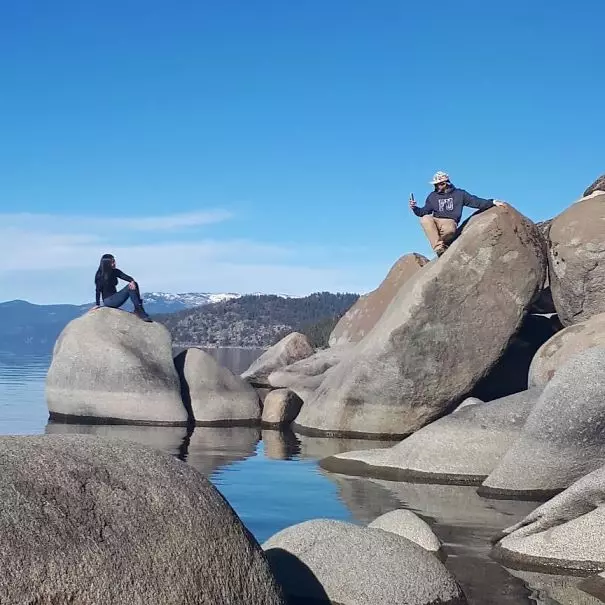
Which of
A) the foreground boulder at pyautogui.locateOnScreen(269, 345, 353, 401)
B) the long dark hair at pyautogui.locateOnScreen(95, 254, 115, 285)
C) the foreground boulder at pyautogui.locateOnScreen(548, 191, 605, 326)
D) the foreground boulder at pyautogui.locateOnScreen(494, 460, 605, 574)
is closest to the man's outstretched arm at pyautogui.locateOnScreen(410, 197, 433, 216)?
the foreground boulder at pyautogui.locateOnScreen(548, 191, 605, 326)

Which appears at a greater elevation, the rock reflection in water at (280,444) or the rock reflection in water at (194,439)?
the rock reflection in water at (194,439)

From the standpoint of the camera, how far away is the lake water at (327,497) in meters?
8.45

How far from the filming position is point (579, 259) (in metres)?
18.3

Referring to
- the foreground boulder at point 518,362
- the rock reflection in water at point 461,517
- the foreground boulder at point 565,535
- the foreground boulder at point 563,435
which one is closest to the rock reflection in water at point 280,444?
the rock reflection in water at point 461,517

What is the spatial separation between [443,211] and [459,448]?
714 centimetres

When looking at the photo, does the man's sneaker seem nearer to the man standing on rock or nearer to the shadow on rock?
the man standing on rock

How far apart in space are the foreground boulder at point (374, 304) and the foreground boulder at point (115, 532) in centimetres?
2283

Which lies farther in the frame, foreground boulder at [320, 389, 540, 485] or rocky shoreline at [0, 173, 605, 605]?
foreground boulder at [320, 389, 540, 485]

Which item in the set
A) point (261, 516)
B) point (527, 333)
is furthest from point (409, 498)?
point (527, 333)

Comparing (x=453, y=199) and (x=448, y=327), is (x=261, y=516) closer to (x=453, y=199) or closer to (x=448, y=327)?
(x=448, y=327)

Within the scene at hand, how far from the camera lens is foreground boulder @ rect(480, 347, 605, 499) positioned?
11.8 m

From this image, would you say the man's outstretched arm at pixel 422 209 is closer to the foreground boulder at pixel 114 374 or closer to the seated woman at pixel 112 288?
the foreground boulder at pixel 114 374

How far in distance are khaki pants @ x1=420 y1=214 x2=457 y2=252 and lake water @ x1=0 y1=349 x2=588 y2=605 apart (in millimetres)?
4676

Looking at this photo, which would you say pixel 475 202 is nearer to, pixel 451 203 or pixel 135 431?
pixel 451 203
